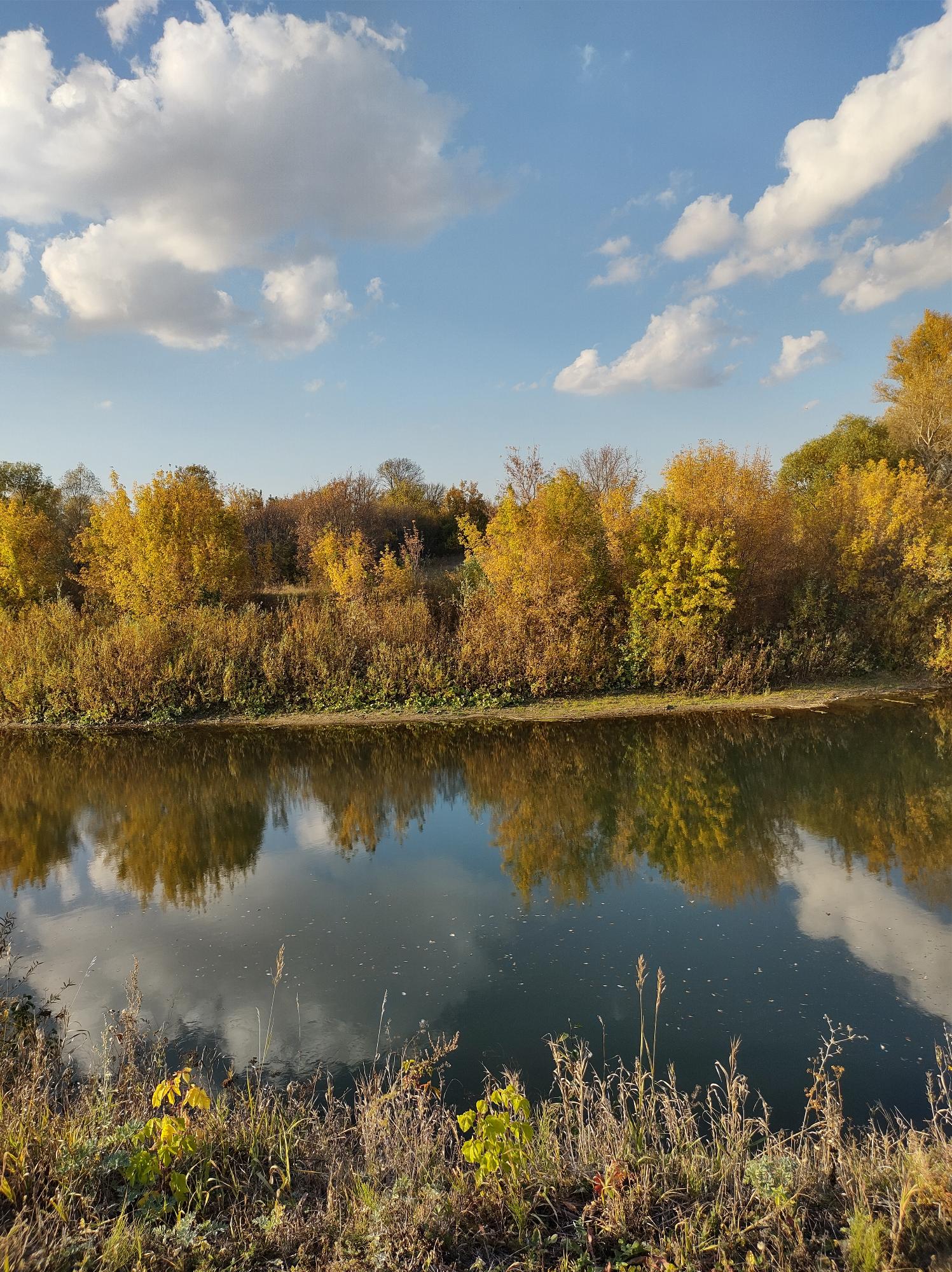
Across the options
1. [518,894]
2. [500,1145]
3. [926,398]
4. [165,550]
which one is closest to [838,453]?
[926,398]

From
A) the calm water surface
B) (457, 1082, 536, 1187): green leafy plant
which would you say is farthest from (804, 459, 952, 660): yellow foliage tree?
(457, 1082, 536, 1187): green leafy plant

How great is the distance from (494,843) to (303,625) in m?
11.7

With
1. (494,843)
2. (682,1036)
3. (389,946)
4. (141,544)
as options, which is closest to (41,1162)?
(389,946)

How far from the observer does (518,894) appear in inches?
321

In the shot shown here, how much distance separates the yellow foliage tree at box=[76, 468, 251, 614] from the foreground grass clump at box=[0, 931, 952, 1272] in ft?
63.4

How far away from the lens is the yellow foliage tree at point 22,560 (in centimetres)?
2462

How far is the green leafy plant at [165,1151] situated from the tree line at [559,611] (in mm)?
14838

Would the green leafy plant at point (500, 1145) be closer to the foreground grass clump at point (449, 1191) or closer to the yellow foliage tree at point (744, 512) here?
the foreground grass clump at point (449, 1191)

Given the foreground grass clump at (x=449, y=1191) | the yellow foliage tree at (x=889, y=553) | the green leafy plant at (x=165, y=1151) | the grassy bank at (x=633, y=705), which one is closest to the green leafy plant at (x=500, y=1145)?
the foreground grass clump at (x=449, y=1191)

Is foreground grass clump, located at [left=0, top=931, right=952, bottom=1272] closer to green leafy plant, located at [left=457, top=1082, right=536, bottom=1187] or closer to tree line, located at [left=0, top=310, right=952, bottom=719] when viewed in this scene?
green leafy plant, located at [left=457, top=1082, right=536, bottom=1187]

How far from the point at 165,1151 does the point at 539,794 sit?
28.2ft

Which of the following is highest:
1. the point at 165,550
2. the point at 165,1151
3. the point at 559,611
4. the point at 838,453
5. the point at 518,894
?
the point at 838,453

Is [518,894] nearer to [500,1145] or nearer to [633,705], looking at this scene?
[500,1145]

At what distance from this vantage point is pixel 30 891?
8758 mm
